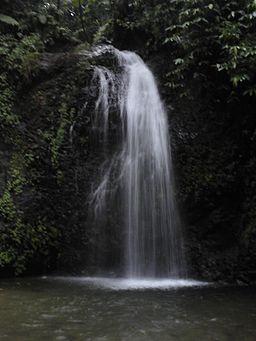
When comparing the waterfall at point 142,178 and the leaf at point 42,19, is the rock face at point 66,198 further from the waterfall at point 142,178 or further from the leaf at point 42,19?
the leaf at point 42,19

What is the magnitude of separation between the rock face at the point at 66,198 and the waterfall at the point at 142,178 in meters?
0.19

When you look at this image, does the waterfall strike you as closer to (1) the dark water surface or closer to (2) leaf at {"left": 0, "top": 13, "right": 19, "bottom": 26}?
(1) the dark water surface

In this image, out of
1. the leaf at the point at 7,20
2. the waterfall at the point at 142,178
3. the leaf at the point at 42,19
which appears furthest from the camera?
the leaf at the point at 42,19

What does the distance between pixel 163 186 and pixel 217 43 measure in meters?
3.10


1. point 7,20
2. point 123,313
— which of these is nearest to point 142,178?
point 123,313

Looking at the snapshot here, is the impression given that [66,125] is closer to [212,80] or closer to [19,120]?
[19,120]

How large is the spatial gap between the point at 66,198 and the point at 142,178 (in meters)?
1.43

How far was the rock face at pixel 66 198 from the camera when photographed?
7.26 metres

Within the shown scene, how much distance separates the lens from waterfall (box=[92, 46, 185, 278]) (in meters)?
7.23

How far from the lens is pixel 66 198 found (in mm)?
7844

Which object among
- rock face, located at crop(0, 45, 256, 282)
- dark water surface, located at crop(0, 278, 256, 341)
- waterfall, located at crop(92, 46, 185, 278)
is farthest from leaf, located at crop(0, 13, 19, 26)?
dark water surface, located at crop(0, 278, 256, 341)

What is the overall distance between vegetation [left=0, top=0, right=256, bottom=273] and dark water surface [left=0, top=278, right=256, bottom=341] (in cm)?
135

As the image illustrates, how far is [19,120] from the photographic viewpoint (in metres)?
8.32

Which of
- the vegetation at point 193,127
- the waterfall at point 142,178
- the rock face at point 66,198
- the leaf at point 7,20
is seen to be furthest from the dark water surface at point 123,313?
the leaf at point 7,20
